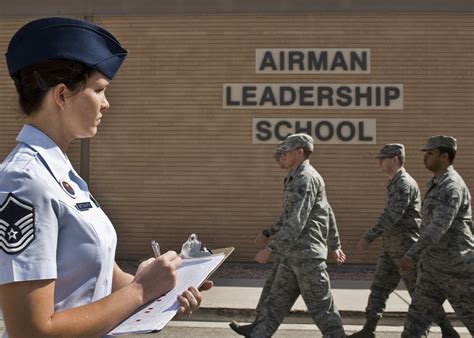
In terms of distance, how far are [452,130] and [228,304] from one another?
581 centimetres

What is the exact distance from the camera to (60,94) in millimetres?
1316

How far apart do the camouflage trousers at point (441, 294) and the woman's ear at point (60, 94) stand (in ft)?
13.1

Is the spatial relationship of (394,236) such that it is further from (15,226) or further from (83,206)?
(15,226)

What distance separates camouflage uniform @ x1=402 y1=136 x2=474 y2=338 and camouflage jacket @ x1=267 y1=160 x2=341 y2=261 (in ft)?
2.76

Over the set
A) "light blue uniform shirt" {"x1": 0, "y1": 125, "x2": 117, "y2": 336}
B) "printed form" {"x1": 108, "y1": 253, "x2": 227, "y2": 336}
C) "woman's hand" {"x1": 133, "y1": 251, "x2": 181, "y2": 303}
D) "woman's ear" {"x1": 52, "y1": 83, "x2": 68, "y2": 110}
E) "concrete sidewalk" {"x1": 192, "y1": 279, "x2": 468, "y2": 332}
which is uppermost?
"woman's ear" {"x1": 52, "y1": 83, "x2": 68, "y2": 110}

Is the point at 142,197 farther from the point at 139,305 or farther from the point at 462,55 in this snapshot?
the point at 139,305

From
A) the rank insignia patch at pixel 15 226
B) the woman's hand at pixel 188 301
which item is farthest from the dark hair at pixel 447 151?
the rank insignia patch at pixel 15 226

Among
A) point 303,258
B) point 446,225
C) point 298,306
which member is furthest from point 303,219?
Result: point 298,306

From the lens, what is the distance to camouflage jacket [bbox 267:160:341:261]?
15.7 ft

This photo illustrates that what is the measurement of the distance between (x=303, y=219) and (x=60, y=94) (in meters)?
3.72

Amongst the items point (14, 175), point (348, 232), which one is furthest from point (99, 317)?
point (348, 232)

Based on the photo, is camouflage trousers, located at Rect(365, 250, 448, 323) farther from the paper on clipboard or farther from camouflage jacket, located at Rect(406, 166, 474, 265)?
the paper on clipboard

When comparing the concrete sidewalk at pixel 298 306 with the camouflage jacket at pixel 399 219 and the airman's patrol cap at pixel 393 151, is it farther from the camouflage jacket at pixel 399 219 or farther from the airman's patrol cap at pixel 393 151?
the airman's patrol cap at pixel 393 151

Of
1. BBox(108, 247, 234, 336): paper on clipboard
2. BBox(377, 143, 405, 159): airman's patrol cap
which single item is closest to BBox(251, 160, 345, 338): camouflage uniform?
BBox(377, 143, 405, 159): airman's patrol cap
